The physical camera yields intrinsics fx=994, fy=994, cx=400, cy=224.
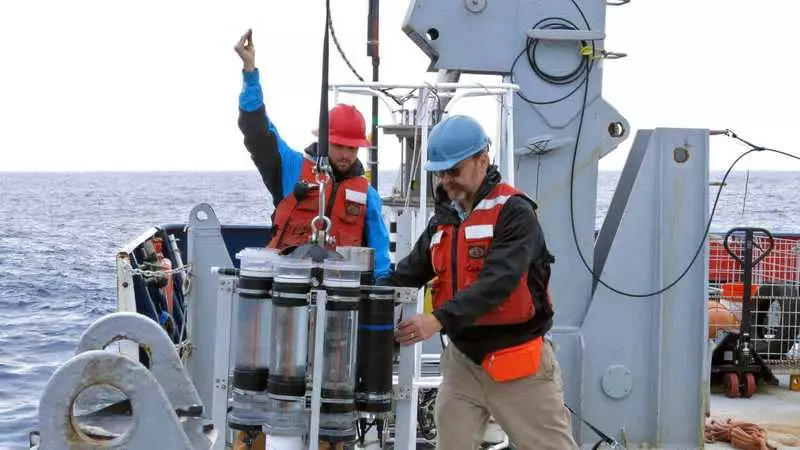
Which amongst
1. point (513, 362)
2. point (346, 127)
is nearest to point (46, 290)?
point (346, 127)

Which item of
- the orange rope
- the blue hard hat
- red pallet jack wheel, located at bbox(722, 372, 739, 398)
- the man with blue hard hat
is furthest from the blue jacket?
red pallet jack wheel, located at bbox(722, 372, 739, 398)

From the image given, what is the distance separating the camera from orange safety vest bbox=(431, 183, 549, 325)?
13.3 feet

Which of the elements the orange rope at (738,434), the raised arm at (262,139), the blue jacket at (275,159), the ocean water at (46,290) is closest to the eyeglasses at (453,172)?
the blue jacket at (275,159)

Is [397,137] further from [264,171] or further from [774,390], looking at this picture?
[774,390]

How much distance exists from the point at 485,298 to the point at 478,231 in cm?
32

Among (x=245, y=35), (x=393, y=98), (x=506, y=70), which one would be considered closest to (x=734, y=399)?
(x=506, y=70)

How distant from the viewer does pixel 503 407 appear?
4188mm

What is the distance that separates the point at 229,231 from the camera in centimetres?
1000

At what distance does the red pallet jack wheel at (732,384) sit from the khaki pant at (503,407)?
13.2ft

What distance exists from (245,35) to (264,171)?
0.96m

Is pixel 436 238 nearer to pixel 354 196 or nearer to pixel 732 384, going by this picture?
pixel 354 196

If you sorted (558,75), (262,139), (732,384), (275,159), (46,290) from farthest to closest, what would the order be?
(46,290)
(732,384)
(558,75)
(275,159)
(262,139)

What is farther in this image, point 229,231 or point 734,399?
point 229,231

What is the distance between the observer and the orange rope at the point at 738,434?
6.34m
